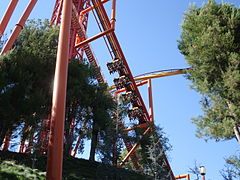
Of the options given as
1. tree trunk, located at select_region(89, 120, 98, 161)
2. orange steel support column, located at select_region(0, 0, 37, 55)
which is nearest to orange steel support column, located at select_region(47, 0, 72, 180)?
orange steel support column, located at select_region(0, 0, 37, 55)

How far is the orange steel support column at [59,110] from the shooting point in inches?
281

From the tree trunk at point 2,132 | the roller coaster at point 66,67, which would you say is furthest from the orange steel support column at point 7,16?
the tree trunk at point 2,132

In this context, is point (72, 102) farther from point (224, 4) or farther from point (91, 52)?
point (224, 4)

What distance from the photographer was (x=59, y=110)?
26.0 feet

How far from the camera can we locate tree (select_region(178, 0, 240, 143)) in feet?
30.3

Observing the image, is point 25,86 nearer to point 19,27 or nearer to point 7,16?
point 19,27

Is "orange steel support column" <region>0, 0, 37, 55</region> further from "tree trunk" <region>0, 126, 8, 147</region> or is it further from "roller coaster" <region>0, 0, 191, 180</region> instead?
"tree trunk" <region>0, 126, 8, 147</region>

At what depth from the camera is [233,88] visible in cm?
924

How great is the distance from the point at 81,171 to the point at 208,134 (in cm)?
456

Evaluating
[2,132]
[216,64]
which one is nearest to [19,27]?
[2,132]

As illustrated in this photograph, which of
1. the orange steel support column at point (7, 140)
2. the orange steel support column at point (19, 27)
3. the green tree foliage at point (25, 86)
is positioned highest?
the orange steel support column at point (19, 27)

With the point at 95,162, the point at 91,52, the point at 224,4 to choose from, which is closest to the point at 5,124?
the point at 95,162

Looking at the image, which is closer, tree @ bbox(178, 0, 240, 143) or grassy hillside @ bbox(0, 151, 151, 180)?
grassy hillside @ bbox(0, 151, 151, 180)

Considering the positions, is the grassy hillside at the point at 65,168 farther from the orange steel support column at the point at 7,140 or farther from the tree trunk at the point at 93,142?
the tree trunk at the point at 93,142
